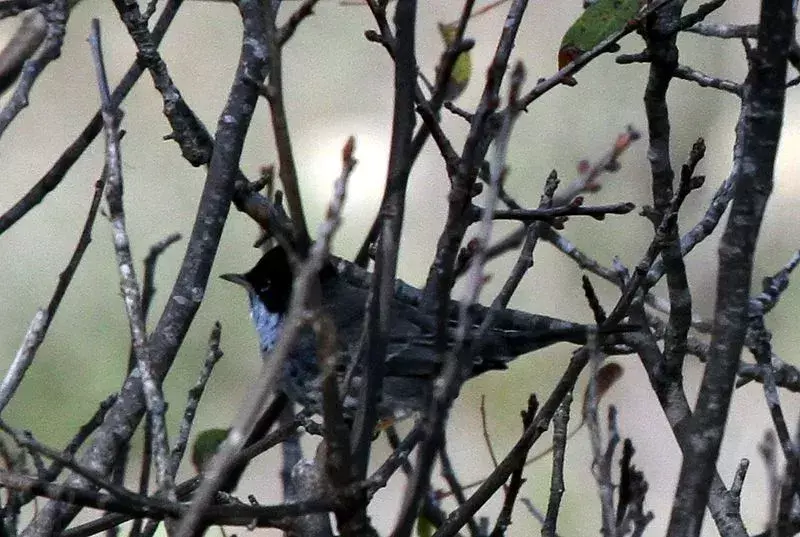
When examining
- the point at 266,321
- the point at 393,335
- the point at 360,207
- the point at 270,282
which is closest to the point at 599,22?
the point at 393,335

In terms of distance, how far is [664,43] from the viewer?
9.37ft

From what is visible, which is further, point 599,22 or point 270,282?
point 270,282

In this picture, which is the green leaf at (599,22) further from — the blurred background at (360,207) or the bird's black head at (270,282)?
the blurred background at (360,207)

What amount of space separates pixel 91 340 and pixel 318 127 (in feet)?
7.96

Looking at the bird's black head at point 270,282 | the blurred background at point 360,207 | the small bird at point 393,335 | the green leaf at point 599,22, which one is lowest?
the green leaf at point 599,22

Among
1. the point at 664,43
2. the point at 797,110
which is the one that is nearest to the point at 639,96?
the point at 797,110

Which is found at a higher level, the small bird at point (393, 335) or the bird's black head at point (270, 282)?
the bird's black head at point (270, 282)

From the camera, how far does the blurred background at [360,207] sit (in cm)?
800

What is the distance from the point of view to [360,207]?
8.97 metres

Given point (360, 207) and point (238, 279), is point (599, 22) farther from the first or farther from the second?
point (360, 207)

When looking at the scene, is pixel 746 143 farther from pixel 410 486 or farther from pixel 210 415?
pixel 210 415

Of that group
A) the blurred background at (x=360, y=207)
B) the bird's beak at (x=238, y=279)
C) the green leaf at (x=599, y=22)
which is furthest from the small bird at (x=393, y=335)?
the blurred background at (x=360, y=207)

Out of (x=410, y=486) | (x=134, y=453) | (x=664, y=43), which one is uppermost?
(x=134, y=453)

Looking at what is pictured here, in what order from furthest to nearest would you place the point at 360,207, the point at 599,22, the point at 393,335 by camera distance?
the point at 360,207
the point at 393,335
the point at 599,22
